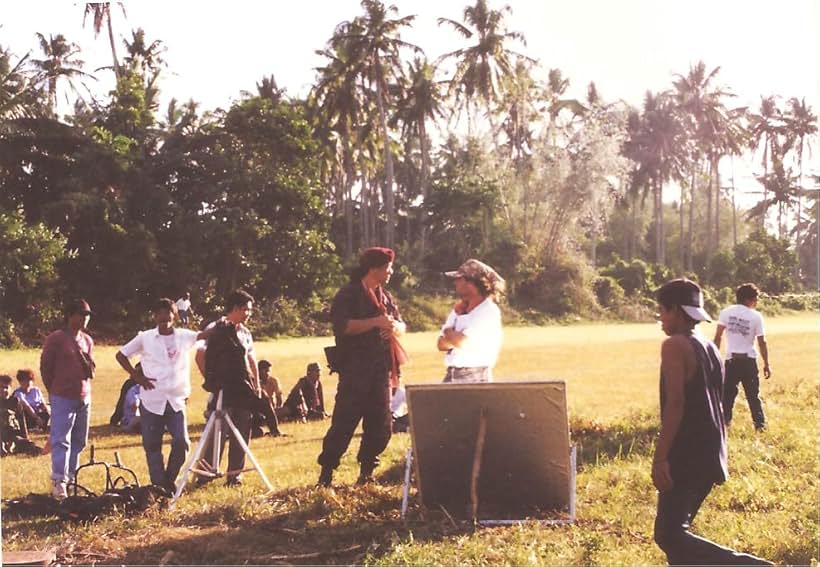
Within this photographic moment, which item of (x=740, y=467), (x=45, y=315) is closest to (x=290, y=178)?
(x=45, y=315)

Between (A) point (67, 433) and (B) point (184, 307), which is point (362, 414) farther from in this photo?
(A) point (67, 433)

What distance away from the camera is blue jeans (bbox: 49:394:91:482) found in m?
4.92

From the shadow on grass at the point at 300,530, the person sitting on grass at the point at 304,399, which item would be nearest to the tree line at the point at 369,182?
the person sitting on grass at the point at 304,399

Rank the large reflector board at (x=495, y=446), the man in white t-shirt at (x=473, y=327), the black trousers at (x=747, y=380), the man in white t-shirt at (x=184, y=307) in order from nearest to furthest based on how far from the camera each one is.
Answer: the large reflector board at (x=495, y=446), the man in white t-shirt at (x=473, y=327), the man in white t-shirt at (x=184, y=307), the black trousers at (x=747, y=380)

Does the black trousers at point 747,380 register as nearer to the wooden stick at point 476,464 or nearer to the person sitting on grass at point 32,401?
the wooden stick at point 476,464

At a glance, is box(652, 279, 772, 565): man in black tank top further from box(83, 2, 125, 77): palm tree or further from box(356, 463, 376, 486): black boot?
box(83, 2, 125, 77): palm tree

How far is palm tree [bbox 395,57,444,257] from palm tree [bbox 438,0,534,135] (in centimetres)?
14

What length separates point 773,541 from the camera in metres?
3.86

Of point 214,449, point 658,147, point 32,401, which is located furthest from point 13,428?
point 658,147

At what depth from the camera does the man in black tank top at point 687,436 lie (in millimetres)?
3055

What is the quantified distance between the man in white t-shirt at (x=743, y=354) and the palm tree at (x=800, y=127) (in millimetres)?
1016

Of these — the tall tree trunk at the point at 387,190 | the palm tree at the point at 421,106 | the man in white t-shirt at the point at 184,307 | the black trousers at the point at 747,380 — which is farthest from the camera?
the black trousers at the point at 747,380

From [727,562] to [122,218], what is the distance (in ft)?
14.3

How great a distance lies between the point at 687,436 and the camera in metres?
3.10
